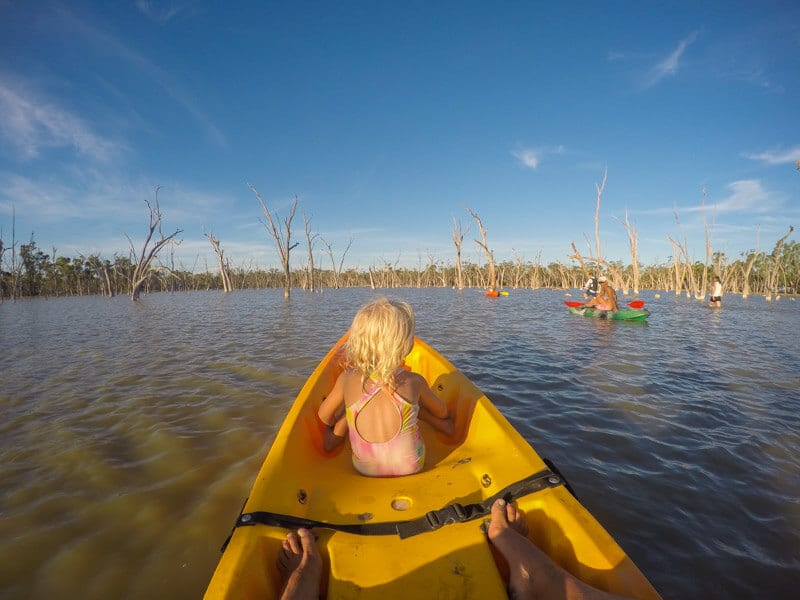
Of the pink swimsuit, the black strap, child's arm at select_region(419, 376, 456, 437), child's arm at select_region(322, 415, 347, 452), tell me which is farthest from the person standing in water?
child's arm at select_region(322, 415, 347, 452)

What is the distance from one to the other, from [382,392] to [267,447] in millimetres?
1843

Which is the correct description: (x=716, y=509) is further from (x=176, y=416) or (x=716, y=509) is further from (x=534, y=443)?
(x=176, y=416)

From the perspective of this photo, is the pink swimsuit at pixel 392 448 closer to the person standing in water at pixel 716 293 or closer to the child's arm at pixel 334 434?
the child's arm at pixel 334 434

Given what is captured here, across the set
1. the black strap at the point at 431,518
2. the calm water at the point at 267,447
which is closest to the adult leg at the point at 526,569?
the black strap at the point at 431,518

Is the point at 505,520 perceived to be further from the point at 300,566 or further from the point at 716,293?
the point at 716,293

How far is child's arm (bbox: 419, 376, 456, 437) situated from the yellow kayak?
0.21 m

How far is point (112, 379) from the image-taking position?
5266 mm

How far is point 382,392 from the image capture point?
6.29ft

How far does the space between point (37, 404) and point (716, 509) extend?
21.8ft

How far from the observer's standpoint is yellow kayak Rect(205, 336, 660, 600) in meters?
1.29

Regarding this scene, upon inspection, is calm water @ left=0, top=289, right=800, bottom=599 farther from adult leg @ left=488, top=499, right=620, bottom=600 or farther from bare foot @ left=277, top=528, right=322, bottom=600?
adult leg @ left=488, top=499, right=620, bottom=600

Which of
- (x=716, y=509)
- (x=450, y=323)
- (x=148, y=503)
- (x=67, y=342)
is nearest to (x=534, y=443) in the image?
(x=716, y=509)

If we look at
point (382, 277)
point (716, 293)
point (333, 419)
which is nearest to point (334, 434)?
point (333, 419)

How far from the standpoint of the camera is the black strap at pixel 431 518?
1525 millimetres
